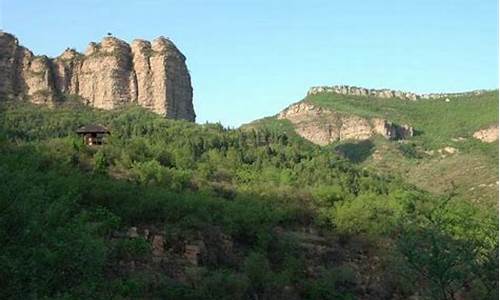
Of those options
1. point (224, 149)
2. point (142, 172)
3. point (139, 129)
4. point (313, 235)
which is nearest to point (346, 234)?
point (313, 235)

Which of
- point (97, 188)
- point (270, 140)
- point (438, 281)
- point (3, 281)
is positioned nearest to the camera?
point (3, 281)

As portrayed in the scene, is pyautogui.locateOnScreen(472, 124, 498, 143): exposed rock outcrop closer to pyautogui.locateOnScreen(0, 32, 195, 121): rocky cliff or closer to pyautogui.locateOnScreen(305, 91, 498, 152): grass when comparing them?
pyautogui.locateOnScreen(305, 91, 498, 152): grass

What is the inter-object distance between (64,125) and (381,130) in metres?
58.8

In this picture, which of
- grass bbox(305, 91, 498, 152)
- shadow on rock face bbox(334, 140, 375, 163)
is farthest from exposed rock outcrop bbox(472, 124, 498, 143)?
shadow on rock face bbox(334, 140, 375, 163)

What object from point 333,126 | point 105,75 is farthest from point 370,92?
point 105,75

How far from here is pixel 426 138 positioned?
358ft

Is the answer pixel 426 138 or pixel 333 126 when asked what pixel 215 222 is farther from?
pixel 333 126

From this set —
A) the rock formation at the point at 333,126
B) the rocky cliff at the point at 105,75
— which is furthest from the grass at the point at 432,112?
the rocky cliff at the point at 105,75

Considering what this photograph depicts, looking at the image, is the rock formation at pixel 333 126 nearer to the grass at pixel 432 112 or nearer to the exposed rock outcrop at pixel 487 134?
the grass at pixel 432 112

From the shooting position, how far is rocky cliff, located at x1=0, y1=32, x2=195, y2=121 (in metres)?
75.2

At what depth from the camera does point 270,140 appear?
233 ft

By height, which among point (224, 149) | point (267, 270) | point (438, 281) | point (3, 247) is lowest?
point (267, 270)

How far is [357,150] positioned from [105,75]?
143 feet

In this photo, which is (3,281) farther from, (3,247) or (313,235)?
(313,235)
